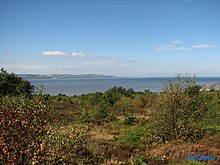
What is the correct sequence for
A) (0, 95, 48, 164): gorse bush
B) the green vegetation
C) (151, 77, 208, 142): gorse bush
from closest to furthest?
(0, 95, 48, 164): gorse bush → the green vegetation → (151, 77, 208, 142): gorse bush

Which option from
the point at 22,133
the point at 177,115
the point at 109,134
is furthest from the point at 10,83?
the point at 22,133

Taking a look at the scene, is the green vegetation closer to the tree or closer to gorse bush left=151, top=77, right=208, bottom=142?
gorse bush left=151, top=77, right=208, bottom=142

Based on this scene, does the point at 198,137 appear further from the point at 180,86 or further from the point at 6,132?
the point at 6,132

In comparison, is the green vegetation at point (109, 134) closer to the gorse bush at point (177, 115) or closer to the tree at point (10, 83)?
the gorse bush at point (177, 115)

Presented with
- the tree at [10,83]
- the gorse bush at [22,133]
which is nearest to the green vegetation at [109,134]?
the gorse bush at [22,133]

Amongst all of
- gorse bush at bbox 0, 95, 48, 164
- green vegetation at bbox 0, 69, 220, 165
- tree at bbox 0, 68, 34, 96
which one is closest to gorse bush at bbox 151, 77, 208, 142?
green vegetation at bbox 0, 69, 220, 165

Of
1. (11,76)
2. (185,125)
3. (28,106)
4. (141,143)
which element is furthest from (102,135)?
(11,76)

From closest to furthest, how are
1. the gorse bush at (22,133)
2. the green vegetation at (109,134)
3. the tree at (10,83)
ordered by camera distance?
the gorse bush at (22,133) → the green vegetation at (109,134) → the tree at (10,83)

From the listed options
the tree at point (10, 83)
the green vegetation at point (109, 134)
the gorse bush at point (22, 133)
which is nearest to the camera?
the gorse bush at point (22, 133)

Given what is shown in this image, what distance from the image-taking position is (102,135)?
18.5m

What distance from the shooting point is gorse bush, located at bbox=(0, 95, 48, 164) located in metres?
6.10

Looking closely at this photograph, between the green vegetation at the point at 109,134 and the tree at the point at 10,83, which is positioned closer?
the green vegetation at the point at 109,134

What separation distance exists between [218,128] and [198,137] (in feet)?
8.66

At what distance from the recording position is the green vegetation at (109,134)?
20.6 ft
